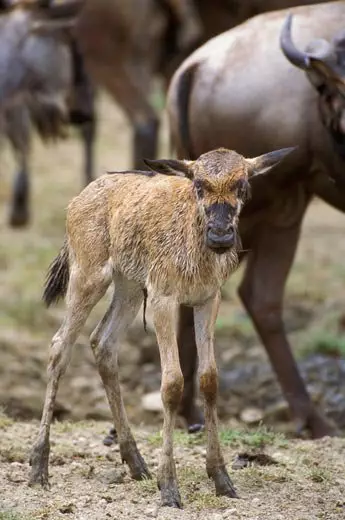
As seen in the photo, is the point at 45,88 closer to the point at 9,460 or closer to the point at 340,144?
the point at 340,144

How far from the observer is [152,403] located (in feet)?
27.6

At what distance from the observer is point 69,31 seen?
1178 cm

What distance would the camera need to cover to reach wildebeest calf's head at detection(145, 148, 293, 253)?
16.7 feet

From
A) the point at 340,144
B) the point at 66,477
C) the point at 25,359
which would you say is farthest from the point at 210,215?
the point at 25,359

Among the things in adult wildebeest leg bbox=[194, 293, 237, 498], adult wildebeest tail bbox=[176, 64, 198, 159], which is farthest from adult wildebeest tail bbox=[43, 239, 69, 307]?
adult wildebeest tail bbox=[176, 64, 198, 159]

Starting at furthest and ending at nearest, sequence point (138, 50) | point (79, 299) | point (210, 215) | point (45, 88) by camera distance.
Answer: point (138, 50) → point (45, 88) → point (79, 299) → point (210, 215)

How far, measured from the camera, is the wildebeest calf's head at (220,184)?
510 cm

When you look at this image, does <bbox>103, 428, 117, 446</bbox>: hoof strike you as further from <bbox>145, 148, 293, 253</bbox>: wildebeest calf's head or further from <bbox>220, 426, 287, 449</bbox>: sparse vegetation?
<bbox>145, 148, 293, 253</bbox>: wildebeest calf's head

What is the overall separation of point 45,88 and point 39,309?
6.92 feet

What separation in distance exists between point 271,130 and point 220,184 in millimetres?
2088

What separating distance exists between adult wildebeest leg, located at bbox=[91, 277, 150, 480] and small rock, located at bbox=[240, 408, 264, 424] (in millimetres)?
2304

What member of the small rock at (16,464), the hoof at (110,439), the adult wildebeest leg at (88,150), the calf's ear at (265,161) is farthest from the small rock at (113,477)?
the adult wildebeest leg at (88,150)

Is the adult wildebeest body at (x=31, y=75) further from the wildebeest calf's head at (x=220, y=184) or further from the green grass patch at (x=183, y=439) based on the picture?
the wildebeest calf's head at (x=220, y=184)

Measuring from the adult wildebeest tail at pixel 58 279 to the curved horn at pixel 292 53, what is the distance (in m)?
1.69
